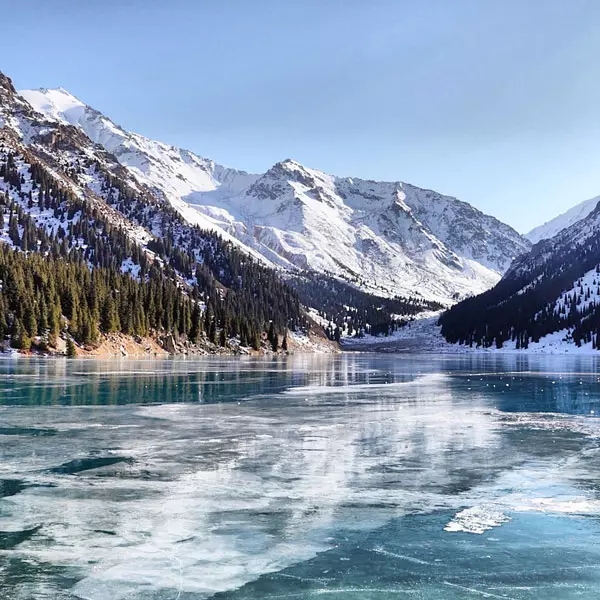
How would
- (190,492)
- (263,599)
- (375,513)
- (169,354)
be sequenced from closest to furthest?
(263,599) → (375,513) → (190,492) → (169,354)

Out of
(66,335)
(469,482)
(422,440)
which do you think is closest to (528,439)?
(422,440)

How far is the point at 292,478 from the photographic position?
2050 centimetres

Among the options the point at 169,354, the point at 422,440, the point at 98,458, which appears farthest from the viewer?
the point at 169,354

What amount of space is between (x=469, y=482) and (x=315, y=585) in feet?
31.3

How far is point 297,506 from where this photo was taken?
56.7ft

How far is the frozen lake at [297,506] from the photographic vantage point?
12195 mm

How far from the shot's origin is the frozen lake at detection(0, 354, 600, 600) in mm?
12195

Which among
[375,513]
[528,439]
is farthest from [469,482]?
[528,439]

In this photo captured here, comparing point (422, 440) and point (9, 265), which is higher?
point (9, 265)

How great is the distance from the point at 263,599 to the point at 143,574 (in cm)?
244

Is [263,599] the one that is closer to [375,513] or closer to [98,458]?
[375,513]

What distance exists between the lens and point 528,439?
1119 inches

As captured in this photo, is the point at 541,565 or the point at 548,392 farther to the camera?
the point at 548,392

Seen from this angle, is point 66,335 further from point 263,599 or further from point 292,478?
point 263,599
